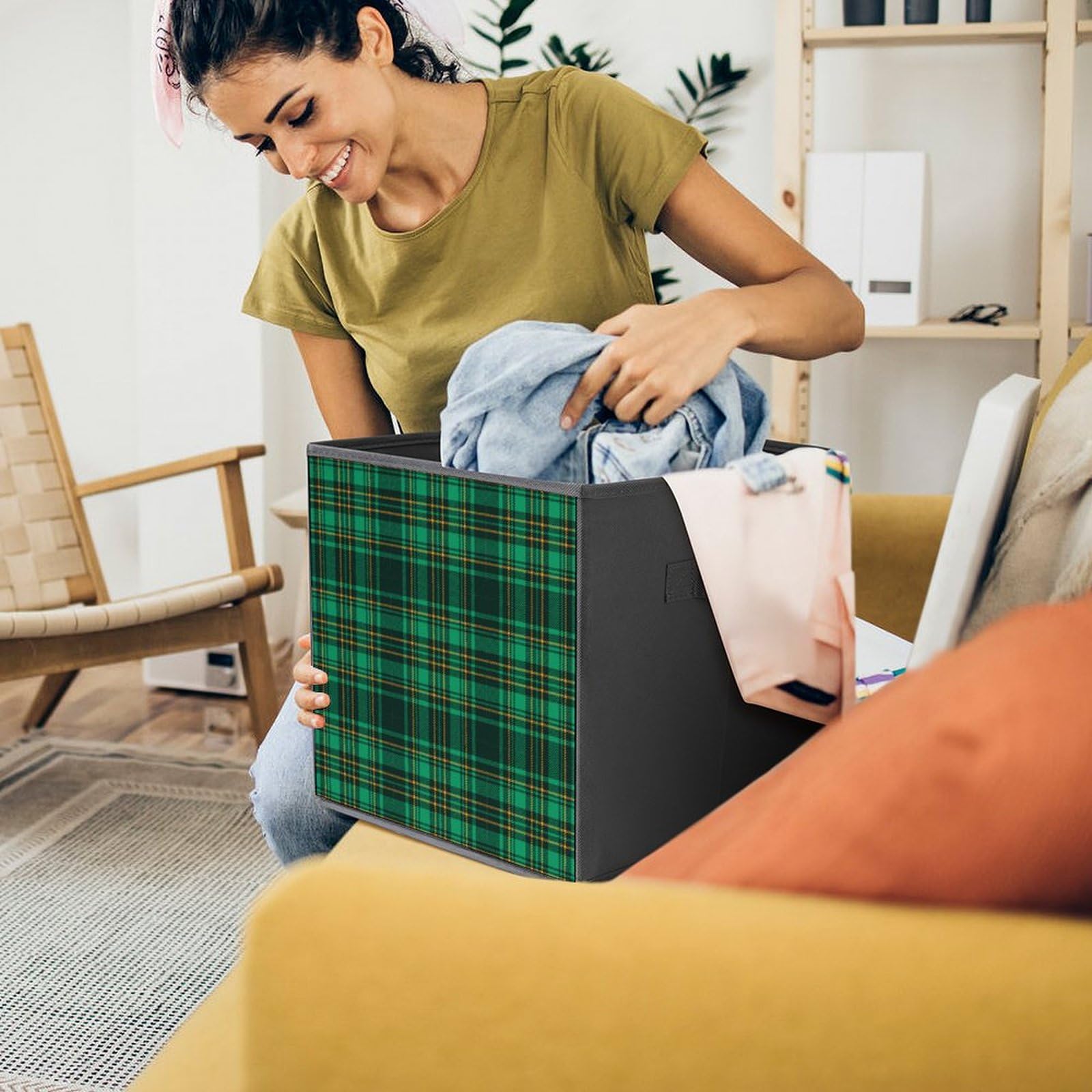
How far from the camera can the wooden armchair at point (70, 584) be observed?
6.99 feet

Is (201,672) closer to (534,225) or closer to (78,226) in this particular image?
(78,226)

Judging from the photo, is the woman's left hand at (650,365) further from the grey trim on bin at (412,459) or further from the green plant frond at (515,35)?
the green plant frond at (515,35)

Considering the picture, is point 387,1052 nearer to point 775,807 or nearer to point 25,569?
point 775,807

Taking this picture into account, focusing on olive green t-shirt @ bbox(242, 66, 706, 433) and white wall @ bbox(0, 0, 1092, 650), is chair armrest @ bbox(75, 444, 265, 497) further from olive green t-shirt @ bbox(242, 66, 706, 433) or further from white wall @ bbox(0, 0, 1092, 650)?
olive green t-shirt @ bbox(242, 66, 706, 433)

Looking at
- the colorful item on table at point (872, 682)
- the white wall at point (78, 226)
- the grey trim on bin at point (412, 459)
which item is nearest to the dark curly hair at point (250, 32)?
the grey trim on bin at point (412, 459)

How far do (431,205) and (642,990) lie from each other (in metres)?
0.88

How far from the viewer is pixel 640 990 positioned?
43cm

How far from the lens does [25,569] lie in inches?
99.0

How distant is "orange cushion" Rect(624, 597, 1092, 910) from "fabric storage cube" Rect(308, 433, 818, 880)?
7.6 inches

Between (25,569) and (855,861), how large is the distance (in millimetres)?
2345

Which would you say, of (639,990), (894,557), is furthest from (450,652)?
(894,557)

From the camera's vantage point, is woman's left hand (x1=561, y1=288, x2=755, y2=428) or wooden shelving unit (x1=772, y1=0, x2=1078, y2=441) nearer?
woman's left hand (x1=561, y1=288, x2=755, y2=428)

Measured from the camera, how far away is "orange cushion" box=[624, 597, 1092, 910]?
1.44ft

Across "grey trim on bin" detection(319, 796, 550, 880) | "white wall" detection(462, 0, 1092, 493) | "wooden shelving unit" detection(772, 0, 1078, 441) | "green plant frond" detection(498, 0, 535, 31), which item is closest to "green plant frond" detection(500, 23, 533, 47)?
"green plant frond" detection(498, 0, 535, 31)
